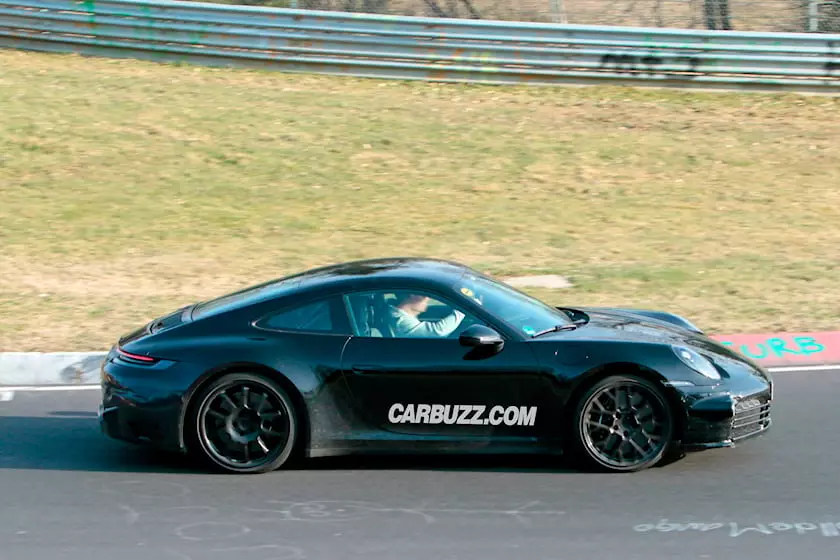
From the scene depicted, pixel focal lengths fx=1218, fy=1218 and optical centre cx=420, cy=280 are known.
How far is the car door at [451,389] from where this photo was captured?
7055 millimetres

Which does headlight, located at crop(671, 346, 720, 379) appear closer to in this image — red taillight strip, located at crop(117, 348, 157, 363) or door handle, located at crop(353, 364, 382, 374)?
door handle, located at crop(353, 364, 382, 374)

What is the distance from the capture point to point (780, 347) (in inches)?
401

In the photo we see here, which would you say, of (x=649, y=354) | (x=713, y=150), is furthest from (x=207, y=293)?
(x=713, y=150)

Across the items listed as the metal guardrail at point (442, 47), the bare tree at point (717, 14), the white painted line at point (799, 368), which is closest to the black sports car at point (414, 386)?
the white painted line at point (799, 368)

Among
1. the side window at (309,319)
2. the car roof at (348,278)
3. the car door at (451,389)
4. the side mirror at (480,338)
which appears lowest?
the car door at (451,389)

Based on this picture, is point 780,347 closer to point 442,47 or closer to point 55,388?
point 55,388

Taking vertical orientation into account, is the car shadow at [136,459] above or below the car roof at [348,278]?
below

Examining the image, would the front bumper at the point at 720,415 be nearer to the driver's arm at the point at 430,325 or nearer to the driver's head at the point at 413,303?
the driver's arm at the point at 430,325

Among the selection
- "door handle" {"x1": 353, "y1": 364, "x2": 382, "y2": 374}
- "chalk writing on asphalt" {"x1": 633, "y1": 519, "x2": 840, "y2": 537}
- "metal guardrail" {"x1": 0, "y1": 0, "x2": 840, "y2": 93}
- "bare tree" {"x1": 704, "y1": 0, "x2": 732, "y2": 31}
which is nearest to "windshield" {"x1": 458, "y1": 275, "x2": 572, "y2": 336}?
"door handle" {"x1": 353, "y1": 364, "x2": 382, "y2": 374}

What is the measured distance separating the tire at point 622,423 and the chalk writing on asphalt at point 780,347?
3.29 m

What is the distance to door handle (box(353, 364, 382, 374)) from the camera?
23.3 ft

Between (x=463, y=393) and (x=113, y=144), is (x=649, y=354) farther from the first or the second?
(x=113, y=144)

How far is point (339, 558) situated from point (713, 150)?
12064mm

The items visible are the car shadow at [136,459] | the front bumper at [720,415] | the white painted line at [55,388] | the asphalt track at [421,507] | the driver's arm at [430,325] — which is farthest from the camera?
the white painted line at [55,388]
